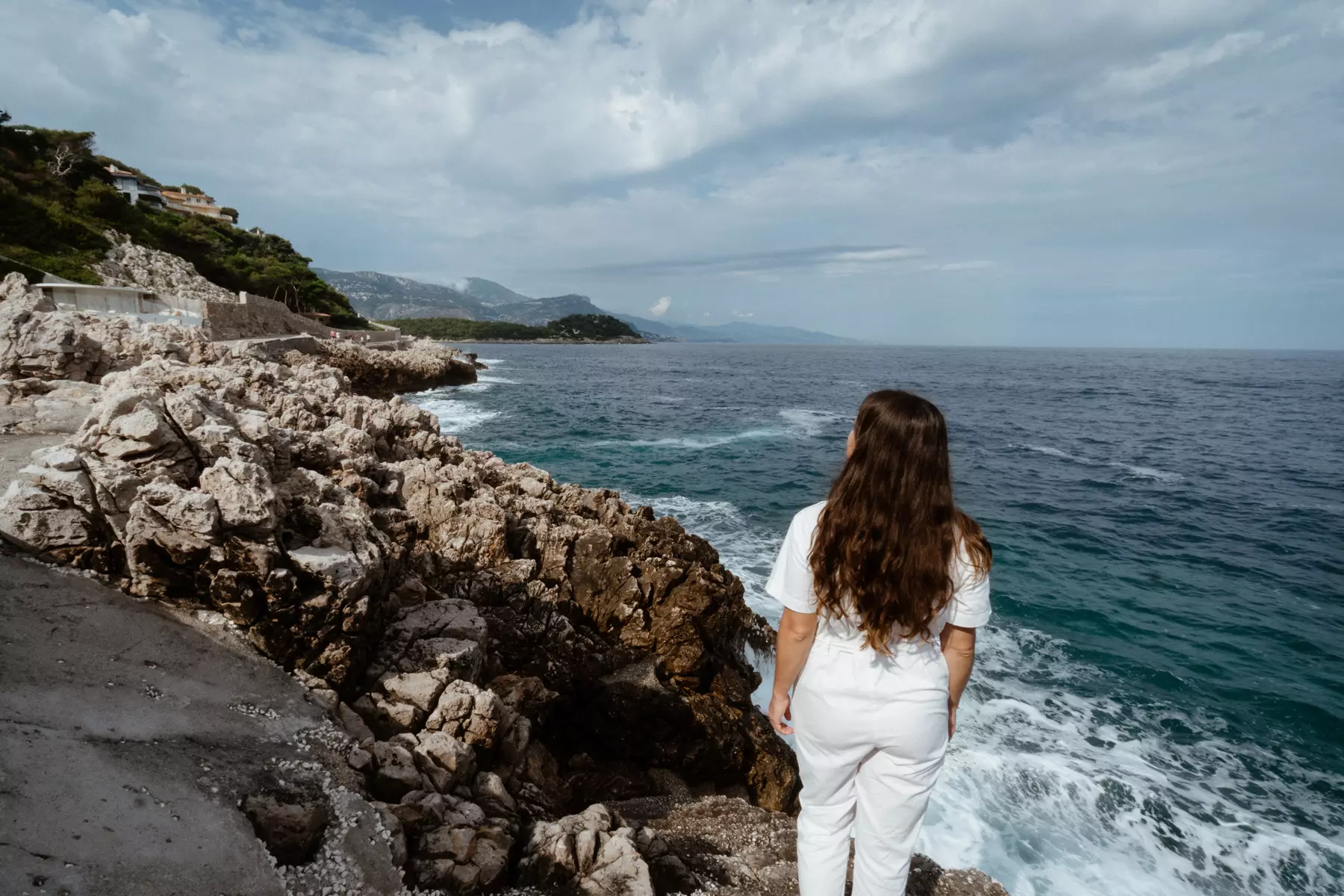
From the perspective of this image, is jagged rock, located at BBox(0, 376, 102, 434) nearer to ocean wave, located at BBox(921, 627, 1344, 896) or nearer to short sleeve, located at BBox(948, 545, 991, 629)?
short sleeve, located at BBox(948, 545, 991, 629)

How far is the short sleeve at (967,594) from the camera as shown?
9.23 feet

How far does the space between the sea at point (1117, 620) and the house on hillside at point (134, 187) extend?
5999 cm

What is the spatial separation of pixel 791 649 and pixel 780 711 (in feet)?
1.36

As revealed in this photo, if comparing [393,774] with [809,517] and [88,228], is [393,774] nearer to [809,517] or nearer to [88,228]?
[809,517]

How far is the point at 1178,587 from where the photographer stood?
1491 cm

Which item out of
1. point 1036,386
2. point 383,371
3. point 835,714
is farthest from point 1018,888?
point 1036,386

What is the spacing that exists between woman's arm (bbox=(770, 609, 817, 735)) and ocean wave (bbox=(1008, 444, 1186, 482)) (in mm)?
28546

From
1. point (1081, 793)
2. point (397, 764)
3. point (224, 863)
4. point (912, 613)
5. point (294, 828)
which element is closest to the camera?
point (912, 613)

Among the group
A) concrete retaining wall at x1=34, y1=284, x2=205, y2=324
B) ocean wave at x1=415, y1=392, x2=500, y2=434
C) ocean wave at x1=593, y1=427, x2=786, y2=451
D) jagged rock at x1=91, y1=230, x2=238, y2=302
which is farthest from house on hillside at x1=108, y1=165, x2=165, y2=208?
ocean wave at x1=593, y1=427, x2=786, y2=451

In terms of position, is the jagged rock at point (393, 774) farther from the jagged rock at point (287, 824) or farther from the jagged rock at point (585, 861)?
the jagged rock at point (585, 861)

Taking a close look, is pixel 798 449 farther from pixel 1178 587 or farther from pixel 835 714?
pixel 835 714

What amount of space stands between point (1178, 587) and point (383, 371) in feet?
142

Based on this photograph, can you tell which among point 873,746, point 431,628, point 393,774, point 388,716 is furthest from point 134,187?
point 873,746

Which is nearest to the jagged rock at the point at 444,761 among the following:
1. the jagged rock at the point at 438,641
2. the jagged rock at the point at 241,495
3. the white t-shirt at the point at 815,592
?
the jagged rock at the point at 438,641
